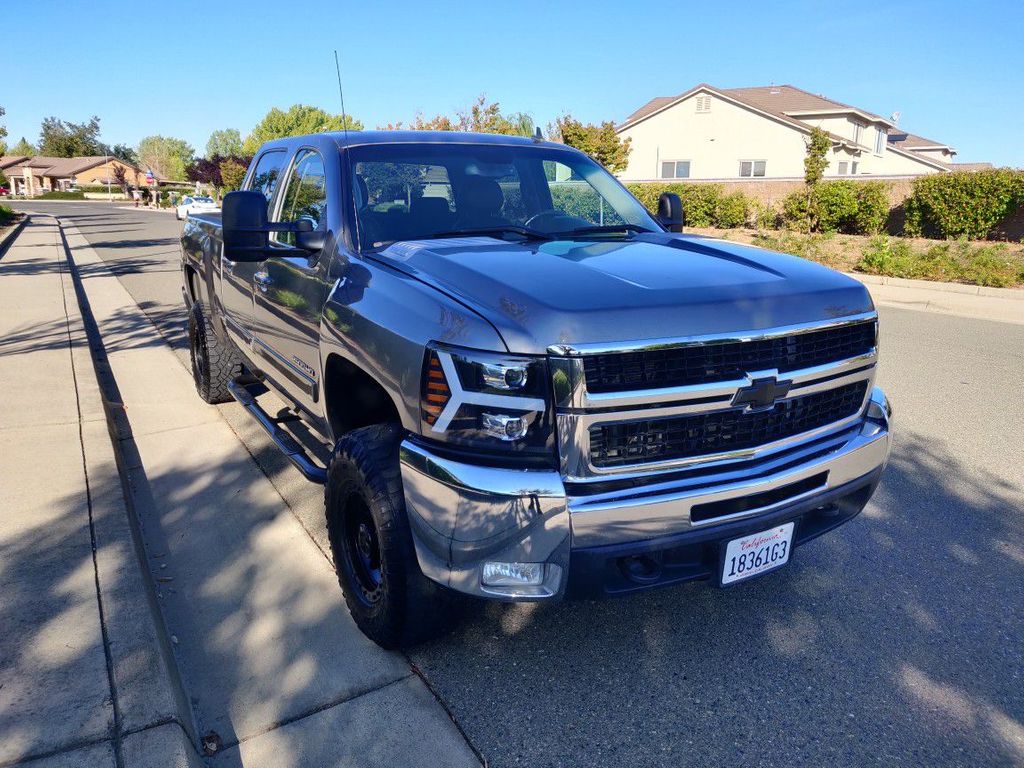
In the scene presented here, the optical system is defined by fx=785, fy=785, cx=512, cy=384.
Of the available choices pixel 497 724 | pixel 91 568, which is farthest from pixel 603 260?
pixel 91 568

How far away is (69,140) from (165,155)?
17.2 meters

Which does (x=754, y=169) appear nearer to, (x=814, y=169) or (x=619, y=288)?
(x=814, y=169)

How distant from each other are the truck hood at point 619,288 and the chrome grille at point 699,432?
285mm

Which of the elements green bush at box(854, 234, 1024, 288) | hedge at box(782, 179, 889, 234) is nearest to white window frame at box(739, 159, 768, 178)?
hedge at box(782, 179, 889, 234)

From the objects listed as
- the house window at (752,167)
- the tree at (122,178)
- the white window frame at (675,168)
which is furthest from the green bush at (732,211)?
the tree at (122,178)

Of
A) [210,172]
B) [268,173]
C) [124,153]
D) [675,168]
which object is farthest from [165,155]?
[268,173]

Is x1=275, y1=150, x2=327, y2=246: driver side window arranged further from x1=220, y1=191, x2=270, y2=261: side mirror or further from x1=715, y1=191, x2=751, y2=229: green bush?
x1=715, y1=191, x2=751, y2=229: green bush

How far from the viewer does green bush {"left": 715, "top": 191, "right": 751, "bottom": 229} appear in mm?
23922

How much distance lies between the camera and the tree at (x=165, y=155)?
140m

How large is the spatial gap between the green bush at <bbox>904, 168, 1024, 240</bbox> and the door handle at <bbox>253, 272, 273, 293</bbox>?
18944 millimetres

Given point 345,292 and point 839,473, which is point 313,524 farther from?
point 839,473

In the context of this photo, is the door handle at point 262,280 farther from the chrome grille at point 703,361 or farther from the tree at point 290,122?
the tree at point 290,122

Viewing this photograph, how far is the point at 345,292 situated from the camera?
3.17 metres

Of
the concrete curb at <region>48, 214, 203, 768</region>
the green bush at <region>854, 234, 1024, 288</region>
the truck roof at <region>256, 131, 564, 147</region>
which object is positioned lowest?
the green bush at <region>854, 234, 1024, 288</region>
